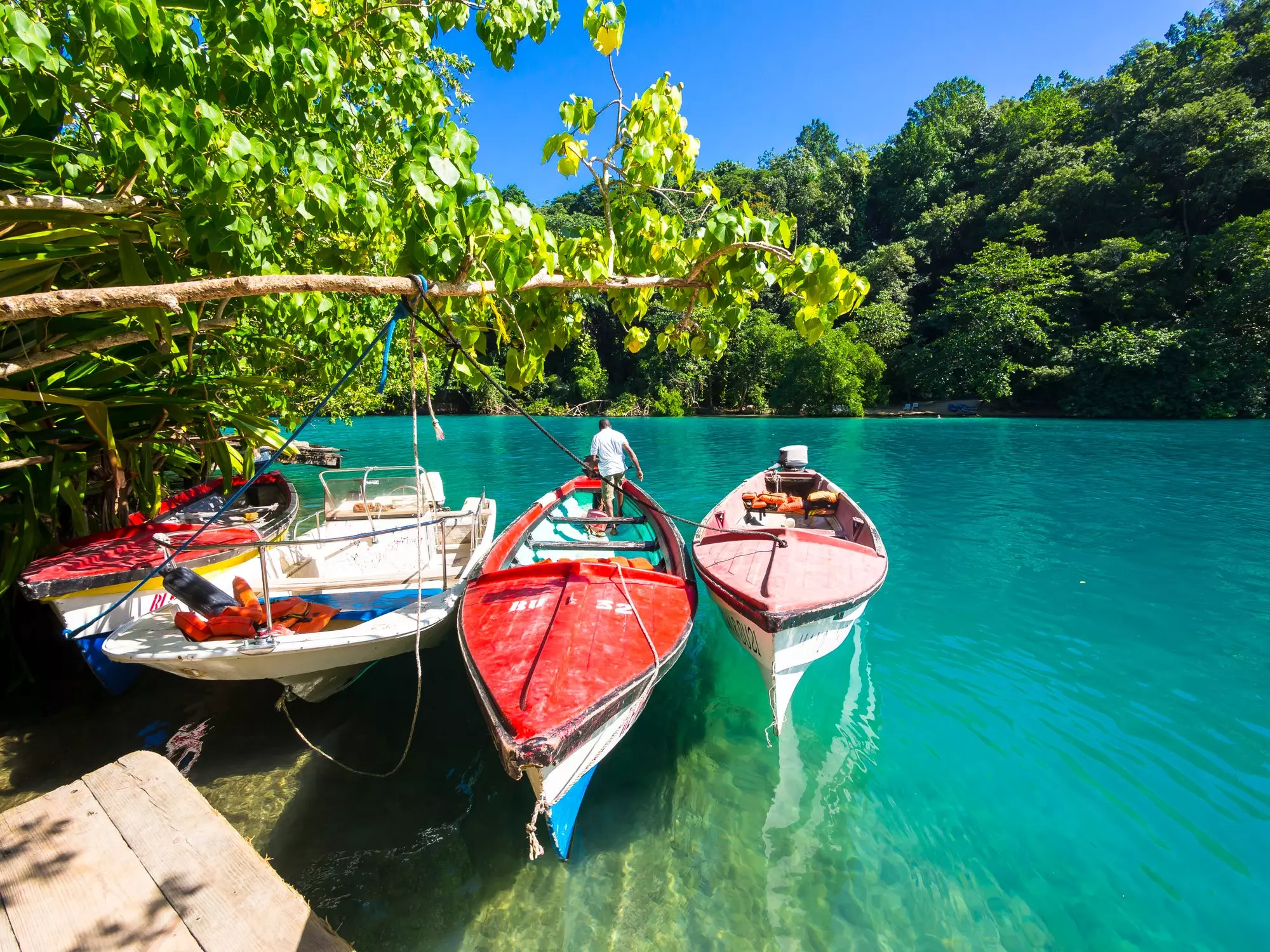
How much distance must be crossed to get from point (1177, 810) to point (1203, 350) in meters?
40.7

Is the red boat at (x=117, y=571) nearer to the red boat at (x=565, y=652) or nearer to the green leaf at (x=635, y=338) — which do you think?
the red boat at (x=565, y=652)

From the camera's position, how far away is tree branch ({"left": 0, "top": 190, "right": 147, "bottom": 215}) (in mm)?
2822

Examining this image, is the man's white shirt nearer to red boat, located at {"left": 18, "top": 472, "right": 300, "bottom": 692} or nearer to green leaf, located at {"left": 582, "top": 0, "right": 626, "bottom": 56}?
red boat, located at {"left": 18, "top": 472, "right": 300, "bottom": 692}

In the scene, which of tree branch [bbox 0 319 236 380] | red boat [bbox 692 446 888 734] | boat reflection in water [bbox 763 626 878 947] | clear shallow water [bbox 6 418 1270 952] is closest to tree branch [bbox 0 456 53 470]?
tree branch [bbox 0 319 236 380]

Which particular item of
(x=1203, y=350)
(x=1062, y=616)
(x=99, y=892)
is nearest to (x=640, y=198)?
(x=99, y=892)

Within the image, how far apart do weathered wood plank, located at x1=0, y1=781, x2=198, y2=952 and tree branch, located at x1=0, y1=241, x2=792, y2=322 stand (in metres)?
2.57

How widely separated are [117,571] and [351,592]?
6.28ft

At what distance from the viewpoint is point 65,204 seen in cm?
300

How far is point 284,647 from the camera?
4195 mm

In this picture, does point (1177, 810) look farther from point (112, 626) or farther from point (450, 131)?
point (112, 626)

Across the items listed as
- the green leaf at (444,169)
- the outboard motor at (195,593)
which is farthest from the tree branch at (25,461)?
the green leaf at (444,169)

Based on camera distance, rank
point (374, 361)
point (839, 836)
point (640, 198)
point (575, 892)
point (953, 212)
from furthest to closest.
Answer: point (953, 212)
point (374, 361)
point (839, 836)
point (575, 892)
point (640, 198)

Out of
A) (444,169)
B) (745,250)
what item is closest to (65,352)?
(444,169)

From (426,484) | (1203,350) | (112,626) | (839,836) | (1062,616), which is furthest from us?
(1203,350)
